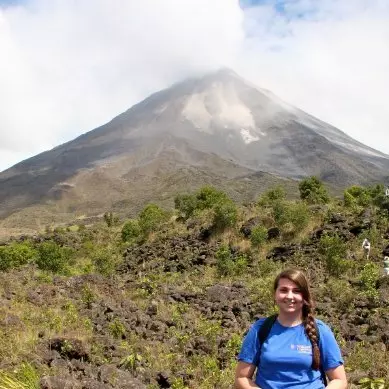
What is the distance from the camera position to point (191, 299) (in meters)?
10.3

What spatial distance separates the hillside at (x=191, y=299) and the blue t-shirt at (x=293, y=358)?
2.13m

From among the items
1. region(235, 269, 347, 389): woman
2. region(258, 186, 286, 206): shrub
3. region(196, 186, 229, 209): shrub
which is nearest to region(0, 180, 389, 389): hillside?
region(258, 186, 286, 206): shrub

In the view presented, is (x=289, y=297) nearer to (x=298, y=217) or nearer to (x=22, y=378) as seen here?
(x=22, y=378)

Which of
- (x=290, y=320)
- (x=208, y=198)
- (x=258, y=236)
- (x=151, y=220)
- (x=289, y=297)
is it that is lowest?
(x=258, y=236)

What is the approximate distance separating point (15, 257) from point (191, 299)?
953 cm

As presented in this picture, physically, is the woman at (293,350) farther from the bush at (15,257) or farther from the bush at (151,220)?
the bush at (151,220)

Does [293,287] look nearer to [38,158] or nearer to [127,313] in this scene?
[127,313]

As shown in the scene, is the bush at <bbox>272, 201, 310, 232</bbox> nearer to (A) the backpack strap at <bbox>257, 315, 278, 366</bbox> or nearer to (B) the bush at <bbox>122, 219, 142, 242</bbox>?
(B) the bush at <bbox>122, 219, 142, 242</bbox>

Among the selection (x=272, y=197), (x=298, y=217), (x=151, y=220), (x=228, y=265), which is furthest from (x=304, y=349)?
(x=151, y=220)

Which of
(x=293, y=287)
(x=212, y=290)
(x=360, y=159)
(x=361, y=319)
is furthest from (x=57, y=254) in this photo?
(x=360, y=159)

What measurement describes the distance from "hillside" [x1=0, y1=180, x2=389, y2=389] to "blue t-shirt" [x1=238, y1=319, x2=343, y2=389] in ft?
7.00

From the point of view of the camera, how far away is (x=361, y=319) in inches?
324

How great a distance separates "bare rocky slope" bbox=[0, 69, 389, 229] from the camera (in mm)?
105975

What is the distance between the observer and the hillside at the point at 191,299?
19.4ft
